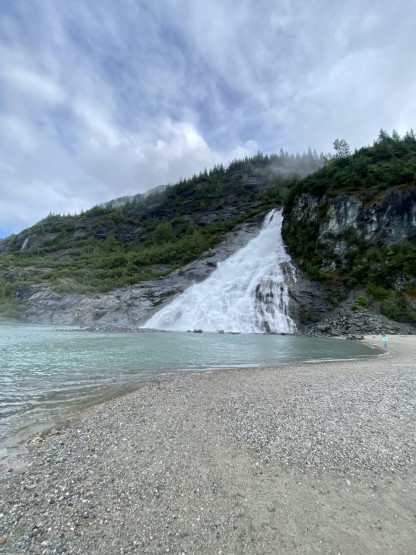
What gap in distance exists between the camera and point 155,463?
16.1 ft

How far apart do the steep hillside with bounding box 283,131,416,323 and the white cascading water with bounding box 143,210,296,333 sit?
328 cm

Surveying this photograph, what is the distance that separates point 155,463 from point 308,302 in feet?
122

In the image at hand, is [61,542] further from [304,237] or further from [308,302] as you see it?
[304,237]

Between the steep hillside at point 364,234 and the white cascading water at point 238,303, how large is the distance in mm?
3276

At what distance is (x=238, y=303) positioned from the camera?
133 ft


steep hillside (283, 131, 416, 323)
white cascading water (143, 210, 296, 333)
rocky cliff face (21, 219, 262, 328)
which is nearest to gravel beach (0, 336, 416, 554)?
white cascading water (143, 210, 296, 333)

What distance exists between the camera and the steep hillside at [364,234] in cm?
3625

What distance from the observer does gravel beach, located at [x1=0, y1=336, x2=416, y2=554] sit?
10.8ft

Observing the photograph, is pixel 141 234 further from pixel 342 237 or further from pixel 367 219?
pixel 367 219

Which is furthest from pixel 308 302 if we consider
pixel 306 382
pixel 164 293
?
pixel 306 382

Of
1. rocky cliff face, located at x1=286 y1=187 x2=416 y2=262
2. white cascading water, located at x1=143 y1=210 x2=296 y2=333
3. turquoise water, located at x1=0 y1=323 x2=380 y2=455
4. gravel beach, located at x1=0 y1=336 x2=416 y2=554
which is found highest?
rocky cliff face, located at x1=286 y1=187 x2=416 y2=262

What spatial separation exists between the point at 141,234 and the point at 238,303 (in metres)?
80.3

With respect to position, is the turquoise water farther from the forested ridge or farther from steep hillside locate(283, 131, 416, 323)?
the forested ridge

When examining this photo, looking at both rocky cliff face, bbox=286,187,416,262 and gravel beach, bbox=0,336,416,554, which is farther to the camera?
rocky cliff face, bbox=286,187,416,262
